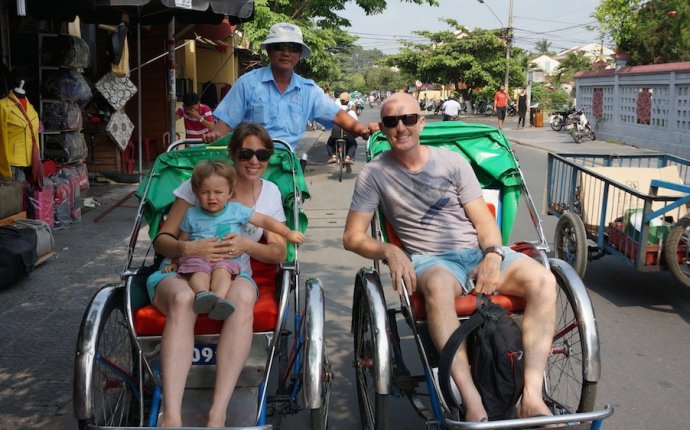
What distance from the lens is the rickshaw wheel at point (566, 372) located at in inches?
124

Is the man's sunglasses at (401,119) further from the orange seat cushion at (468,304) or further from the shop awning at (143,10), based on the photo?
the shop awning at (143,10)

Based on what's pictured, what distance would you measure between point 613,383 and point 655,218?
69.1 inches

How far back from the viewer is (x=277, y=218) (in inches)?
151

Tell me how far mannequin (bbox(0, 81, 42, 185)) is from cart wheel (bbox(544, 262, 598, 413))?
18.8ft

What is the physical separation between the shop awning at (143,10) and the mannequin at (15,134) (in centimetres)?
104

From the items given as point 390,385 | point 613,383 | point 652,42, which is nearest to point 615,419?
point 613,383

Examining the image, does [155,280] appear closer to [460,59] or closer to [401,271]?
[401,271]

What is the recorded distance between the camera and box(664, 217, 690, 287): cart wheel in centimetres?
516

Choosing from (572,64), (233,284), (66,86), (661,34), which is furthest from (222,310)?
(572,64)

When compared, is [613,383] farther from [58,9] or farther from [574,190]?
[58,9]

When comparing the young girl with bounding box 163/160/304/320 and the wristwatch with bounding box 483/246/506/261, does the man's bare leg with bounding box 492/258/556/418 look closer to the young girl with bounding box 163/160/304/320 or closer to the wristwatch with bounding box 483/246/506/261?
the wristwatch with bounding box 483/246/506/261

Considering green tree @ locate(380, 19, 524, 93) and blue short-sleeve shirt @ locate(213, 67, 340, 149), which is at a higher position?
green tree @ locate(380, 19, 524, 93)

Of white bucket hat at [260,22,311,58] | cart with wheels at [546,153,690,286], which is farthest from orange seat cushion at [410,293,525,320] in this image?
cart with wheels at [546,153,690,286]

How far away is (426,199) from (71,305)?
131 inches
